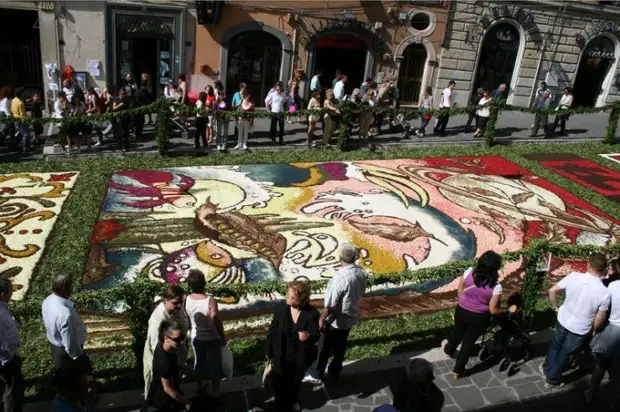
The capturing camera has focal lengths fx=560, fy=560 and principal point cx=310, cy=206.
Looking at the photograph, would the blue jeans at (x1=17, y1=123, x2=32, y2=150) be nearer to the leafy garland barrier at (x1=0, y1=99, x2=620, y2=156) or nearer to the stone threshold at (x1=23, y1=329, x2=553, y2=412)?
the leafy garland barrier at (x1=0, y1=99, x2=620, y2=156)

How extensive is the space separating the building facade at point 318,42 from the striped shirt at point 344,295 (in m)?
14.8

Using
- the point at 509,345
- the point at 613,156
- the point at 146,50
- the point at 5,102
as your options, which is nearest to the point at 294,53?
the point at 146,50

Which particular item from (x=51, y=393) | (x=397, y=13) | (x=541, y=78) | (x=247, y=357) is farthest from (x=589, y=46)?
(x=51, y=393)

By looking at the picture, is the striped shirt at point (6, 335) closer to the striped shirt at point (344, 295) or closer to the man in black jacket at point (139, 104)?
the striped shirt at point (344, 295)

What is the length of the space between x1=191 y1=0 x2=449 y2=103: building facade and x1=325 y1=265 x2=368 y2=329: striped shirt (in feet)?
48.7

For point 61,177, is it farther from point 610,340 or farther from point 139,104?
point 610,340

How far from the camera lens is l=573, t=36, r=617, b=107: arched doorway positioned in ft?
78.4

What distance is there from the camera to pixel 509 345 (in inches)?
264

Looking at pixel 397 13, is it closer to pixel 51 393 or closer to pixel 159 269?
pixel 159 269

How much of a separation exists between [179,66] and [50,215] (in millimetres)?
10160

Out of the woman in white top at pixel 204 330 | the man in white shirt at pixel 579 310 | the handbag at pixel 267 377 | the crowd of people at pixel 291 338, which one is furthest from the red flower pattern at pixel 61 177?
the man in white shirt at pixel 579 310

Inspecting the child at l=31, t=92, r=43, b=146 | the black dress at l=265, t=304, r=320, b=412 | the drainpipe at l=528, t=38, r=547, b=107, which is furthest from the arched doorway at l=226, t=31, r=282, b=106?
the black dress at l=265, t=304, r=320, b=412

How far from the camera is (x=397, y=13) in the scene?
2052 centimetres

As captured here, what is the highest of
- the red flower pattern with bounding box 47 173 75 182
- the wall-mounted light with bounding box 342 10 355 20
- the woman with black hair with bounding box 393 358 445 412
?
the wall-mounted light with bounding box 342 10 355 20
